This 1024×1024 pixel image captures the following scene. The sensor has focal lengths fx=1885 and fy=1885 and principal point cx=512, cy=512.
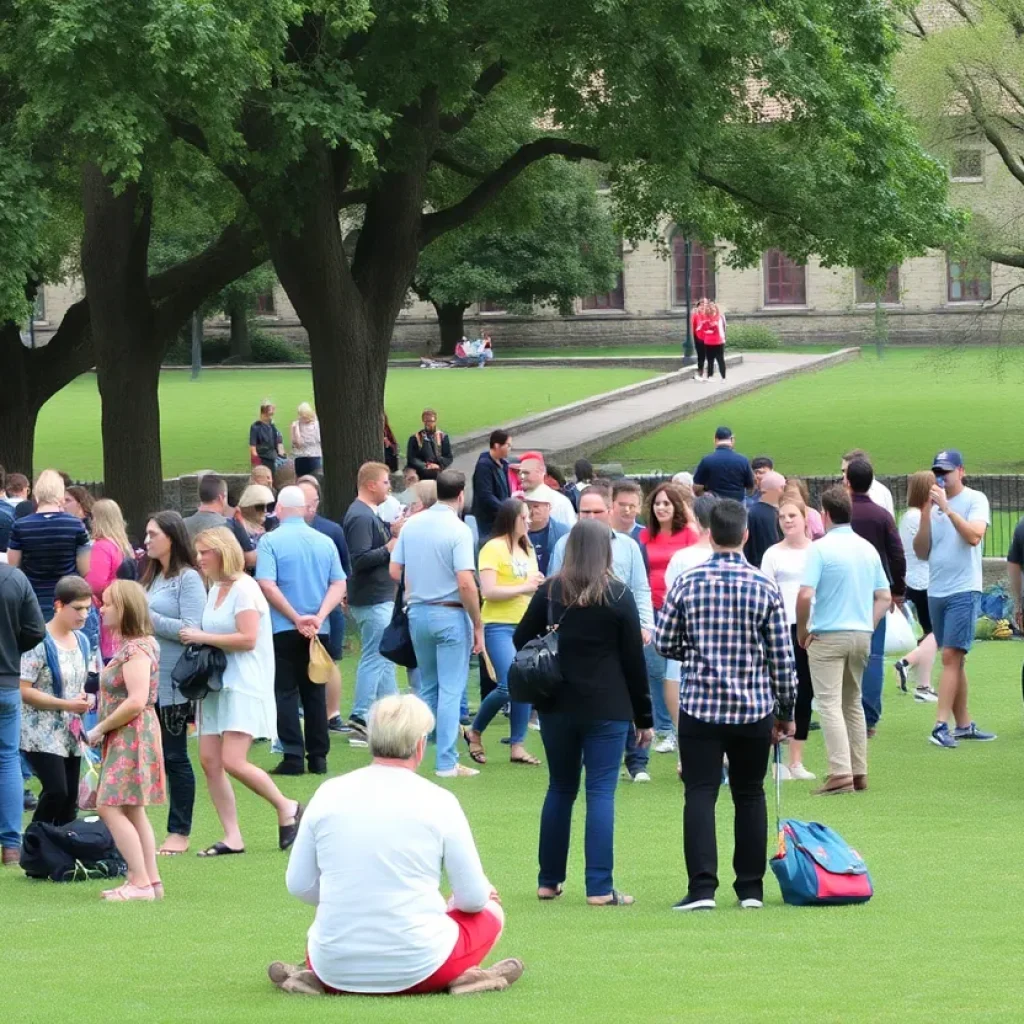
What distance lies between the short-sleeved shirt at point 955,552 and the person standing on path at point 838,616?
172 cm

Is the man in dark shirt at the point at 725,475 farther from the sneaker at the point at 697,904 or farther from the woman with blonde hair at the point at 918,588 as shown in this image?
the sneaker at the point at 697,904

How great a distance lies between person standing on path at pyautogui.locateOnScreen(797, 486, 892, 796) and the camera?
36.9 ft

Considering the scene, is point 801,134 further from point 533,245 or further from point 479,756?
point 533,245

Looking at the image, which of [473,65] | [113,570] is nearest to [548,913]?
[113,570]

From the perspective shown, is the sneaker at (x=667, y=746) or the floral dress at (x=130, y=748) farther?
the sneaker at (x=667, y=746)

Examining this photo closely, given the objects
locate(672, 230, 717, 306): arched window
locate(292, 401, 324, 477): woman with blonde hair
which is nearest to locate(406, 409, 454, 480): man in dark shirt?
locate(292, 401, 324, 477): woman with blonde hair

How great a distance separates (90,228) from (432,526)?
49.4 feet

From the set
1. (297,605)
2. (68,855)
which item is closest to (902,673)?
(297,605)

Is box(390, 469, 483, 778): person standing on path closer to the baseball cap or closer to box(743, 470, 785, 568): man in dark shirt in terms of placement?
box(743, 470, 785, 568): man in dark shirt

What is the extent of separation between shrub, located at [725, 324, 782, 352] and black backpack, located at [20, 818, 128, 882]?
53525 millimetres

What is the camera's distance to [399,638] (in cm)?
1255

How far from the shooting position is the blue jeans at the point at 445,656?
12.2m

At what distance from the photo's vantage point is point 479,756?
12.9 meters

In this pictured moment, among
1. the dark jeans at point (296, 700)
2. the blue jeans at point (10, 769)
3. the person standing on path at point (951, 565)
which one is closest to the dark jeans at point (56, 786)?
the blue jeans at point (10, 769)
